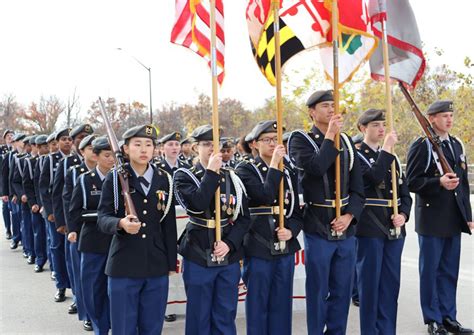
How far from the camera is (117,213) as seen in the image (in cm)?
406

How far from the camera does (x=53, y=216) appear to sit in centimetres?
678

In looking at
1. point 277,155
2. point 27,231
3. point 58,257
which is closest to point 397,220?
point 277,155

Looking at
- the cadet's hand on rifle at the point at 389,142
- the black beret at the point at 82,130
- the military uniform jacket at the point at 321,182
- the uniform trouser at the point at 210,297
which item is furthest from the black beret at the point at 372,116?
the black beret at the point at 82,130

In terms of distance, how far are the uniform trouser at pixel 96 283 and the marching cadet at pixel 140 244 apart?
1.06m

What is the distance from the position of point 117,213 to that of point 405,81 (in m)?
3.36

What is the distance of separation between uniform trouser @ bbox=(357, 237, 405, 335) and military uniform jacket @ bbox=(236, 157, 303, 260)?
0.81 metres

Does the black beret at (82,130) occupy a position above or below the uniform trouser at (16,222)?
above

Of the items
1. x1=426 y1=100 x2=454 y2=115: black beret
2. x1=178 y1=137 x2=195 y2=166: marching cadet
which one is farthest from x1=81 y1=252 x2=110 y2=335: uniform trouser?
x1=178 y1=137 x2=195 y2=166: marching cadet

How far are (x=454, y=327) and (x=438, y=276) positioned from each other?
0.52 m

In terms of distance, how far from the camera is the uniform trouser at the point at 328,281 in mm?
4441

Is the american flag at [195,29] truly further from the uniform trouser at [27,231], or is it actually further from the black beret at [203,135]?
the uniform trouser at [27,231]

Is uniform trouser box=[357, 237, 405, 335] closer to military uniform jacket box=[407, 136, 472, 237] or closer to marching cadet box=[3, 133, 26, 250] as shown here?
military uniform jacket box=[407, 136, 472, 237]

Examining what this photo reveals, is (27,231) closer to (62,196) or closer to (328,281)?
(62,196)

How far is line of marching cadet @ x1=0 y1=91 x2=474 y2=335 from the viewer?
4.00 meters
